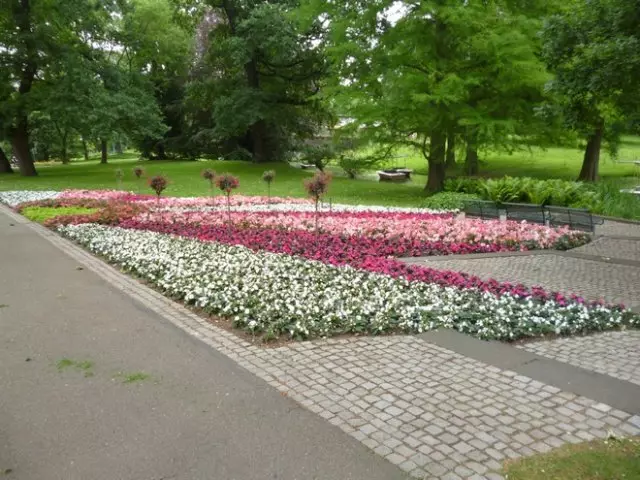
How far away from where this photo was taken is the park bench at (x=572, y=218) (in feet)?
41.8

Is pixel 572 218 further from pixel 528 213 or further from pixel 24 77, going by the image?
pixel 24 77

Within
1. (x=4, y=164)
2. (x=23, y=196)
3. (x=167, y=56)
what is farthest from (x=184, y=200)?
(x=167, y=56)

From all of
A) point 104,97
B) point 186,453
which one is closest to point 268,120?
point 104,97

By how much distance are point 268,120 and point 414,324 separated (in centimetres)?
3368

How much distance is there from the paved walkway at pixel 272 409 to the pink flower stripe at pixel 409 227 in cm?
639

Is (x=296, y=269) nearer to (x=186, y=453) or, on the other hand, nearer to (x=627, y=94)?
(x=186, y=453)

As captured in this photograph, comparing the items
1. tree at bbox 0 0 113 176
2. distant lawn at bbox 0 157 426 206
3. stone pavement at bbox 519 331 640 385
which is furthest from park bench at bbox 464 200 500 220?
tree at bbox 0 0 113 176

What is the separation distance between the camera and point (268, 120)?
38094mm

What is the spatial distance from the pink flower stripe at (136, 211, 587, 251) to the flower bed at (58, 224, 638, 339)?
11.1 ft

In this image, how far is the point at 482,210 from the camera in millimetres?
15227

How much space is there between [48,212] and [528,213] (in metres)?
15.0

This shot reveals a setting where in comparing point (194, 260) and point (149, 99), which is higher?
point (149, 99)

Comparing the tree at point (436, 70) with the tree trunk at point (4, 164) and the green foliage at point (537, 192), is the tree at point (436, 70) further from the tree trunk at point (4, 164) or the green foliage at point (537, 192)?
the tree trunk at point (4, 164)

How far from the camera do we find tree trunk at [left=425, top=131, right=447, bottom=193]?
906 inches
